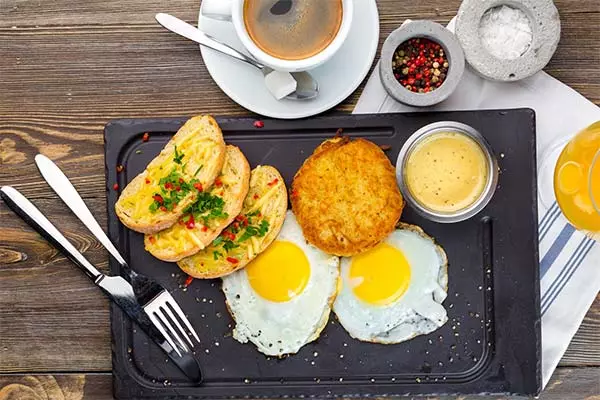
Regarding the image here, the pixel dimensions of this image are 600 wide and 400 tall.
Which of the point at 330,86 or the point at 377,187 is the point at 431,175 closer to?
Result: the point at 377,187

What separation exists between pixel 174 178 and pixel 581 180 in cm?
116

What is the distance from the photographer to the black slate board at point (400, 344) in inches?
86.8

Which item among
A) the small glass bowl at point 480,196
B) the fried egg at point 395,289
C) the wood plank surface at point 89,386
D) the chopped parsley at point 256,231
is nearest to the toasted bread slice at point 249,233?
the chopped parsley at point 256,231

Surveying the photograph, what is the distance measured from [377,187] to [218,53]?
63 cm

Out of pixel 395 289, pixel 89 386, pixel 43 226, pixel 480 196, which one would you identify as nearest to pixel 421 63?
pixel 480 196

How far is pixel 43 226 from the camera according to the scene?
2285 mm

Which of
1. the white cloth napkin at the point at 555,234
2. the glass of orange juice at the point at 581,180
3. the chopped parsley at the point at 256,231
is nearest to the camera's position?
the glass of orange juice at the point at 581,180

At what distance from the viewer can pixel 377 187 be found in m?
2.12

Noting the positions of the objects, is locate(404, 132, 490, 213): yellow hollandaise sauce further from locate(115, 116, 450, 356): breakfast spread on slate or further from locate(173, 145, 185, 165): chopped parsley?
locate(173, 145, 185, 165): chopped parsley

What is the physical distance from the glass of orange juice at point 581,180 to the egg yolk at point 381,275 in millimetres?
508

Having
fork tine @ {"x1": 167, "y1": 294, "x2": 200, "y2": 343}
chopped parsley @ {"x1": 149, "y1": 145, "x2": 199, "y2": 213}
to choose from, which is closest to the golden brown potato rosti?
chopped parsley @ {"x1": 149, "y1": 145, "x2": 199, "y2": 213}

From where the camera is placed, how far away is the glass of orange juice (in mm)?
2023

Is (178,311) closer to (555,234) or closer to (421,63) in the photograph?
(421,63)

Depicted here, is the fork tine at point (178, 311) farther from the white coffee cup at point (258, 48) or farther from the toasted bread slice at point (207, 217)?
the white coffee cup at point (258, 48)
